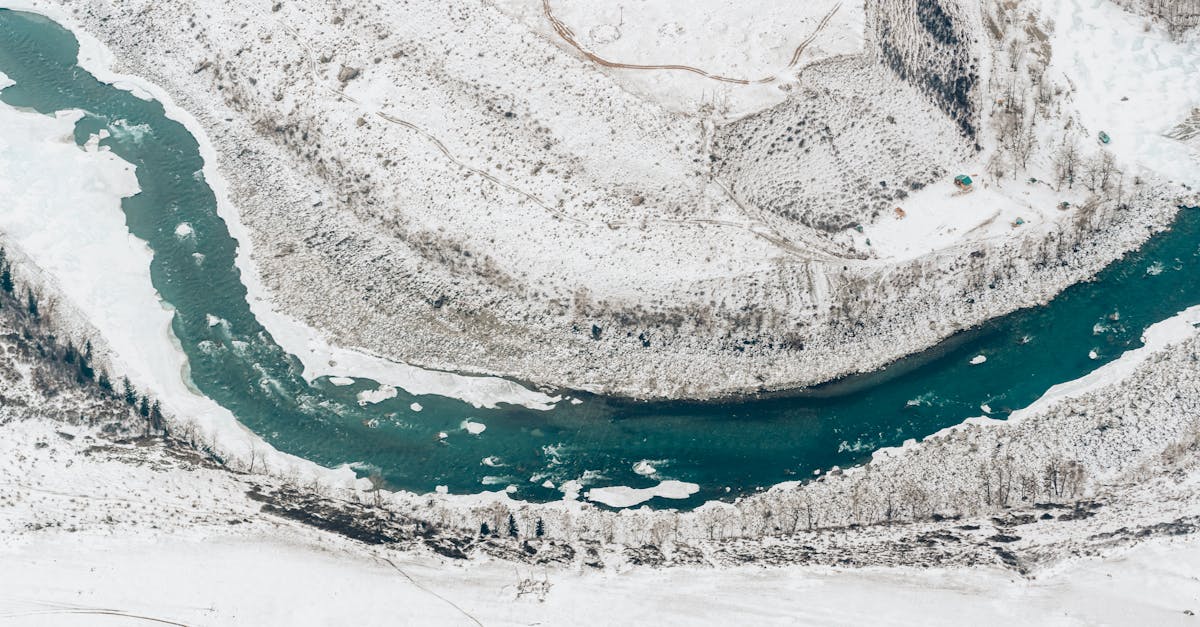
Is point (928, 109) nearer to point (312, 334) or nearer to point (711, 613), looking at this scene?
point (711, 613)

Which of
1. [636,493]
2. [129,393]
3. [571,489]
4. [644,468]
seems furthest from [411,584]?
[129,393]

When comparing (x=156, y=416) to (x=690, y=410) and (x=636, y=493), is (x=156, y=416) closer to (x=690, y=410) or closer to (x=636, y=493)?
(x=636, y=493)

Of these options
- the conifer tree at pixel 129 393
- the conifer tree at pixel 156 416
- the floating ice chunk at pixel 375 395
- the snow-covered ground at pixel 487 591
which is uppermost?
the floating ice chunk at pixel 375 395

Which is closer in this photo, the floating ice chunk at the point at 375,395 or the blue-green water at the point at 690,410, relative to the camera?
the blue-green water at the point at 690,410

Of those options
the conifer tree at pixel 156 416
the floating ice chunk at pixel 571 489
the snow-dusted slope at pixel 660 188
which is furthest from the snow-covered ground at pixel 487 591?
the snow-dusted slope at pixel 660 188

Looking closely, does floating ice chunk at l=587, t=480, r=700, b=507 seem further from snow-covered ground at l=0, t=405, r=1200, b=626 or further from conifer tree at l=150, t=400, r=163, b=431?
conifer tree at l=150, t=400, r=163, b=431

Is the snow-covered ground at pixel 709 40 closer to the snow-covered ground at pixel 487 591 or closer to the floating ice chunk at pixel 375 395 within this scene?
the floating ice chunk at pixel 375 395

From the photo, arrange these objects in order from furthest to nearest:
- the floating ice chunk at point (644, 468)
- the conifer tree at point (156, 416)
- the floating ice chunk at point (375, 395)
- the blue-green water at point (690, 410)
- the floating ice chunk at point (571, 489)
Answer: the floating ice chunk at point (375, 395)
the conifer tree at point (156, 416)
the blue-green water at point (690, 410)
the floating ice chunk at point (644, 468)
the floating ice chunk at point (571, 489)
